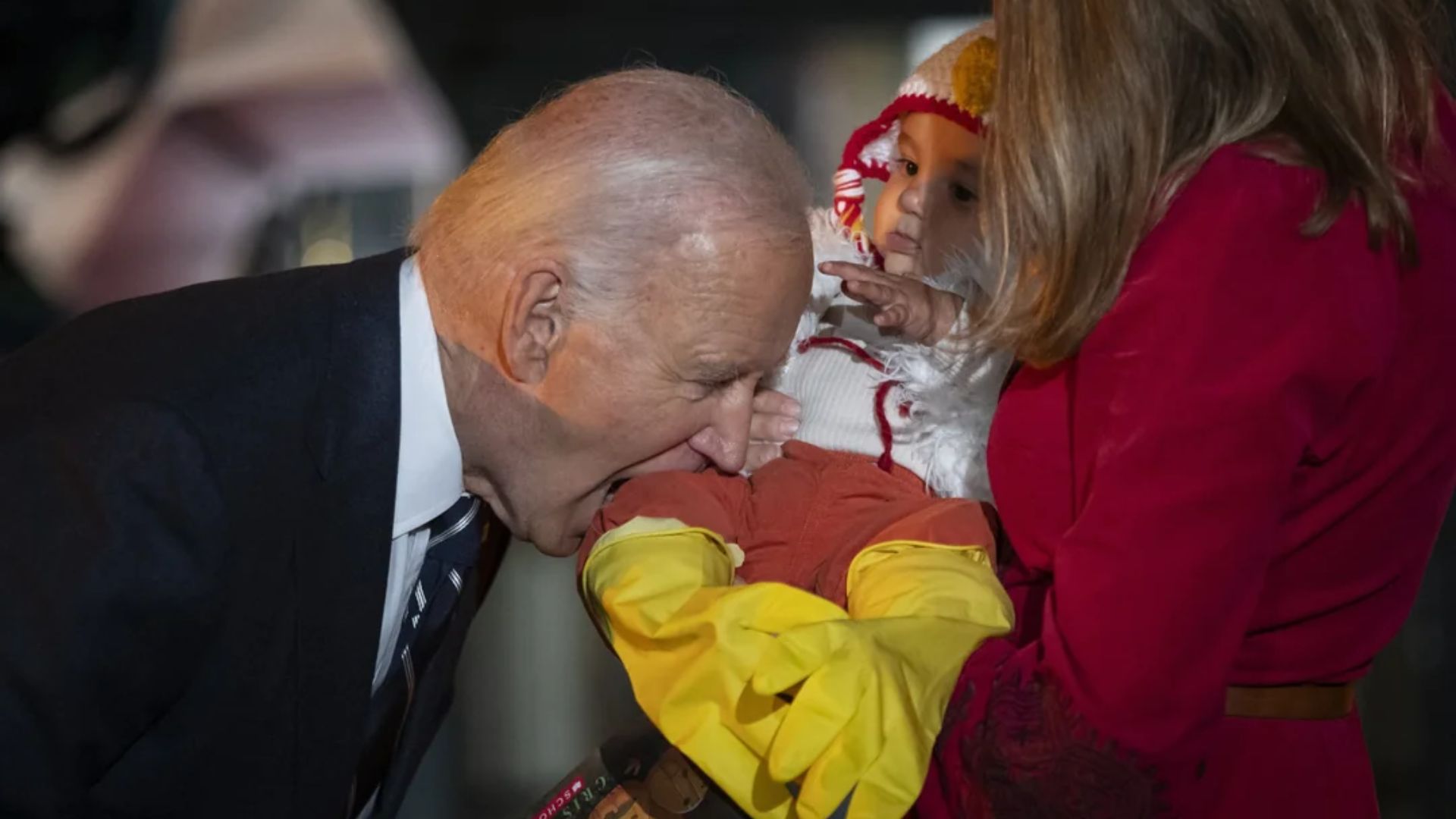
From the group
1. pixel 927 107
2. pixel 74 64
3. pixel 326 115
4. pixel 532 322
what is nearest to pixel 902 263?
pixel 927 107

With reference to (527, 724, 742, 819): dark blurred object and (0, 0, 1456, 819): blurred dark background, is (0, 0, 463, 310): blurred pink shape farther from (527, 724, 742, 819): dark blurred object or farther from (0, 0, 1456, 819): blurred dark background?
(527, 724, 742, 819): dark blurred object

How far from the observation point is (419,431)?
1.82 m

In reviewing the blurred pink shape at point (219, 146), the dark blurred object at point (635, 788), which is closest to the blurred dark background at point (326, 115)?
the blurred pink shape at point (219, 146)

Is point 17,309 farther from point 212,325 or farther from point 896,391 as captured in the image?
point 896,391

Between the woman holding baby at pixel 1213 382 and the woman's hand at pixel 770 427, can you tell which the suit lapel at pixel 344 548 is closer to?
the woman's hand at pixel 770 427

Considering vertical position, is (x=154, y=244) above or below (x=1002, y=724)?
below

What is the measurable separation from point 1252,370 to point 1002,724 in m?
0.40

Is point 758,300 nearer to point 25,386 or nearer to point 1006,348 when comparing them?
point 1006,348

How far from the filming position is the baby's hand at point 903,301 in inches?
68.5

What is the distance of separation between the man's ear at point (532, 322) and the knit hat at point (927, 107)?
1.37 ft

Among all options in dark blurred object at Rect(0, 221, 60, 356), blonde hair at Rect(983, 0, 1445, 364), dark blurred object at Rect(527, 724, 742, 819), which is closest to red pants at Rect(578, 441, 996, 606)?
dark blurred object at Rect(527, 724, 742, 819)

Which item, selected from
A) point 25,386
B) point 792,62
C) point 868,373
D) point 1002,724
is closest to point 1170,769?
point 1002,724

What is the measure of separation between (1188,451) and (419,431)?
0.90 m

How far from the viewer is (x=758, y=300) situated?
5.77 ft
